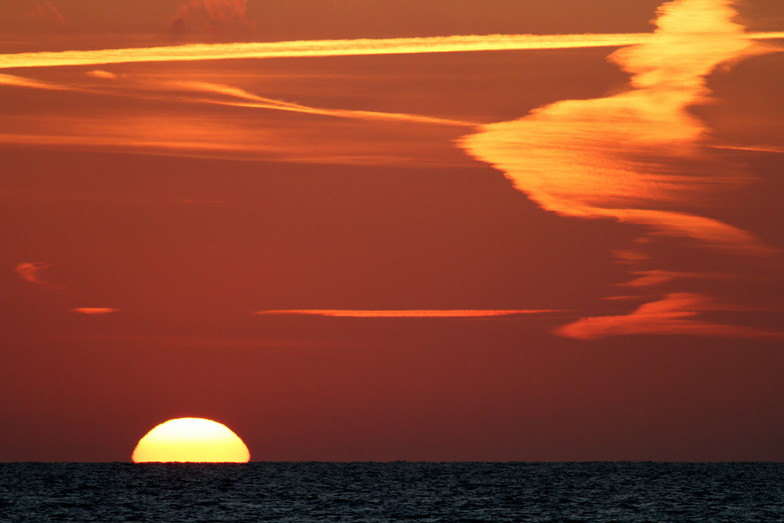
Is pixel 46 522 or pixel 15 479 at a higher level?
pixel 15 479

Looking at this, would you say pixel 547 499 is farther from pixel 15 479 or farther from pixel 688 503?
pixel 15 479

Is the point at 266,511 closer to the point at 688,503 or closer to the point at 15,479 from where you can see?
the point at 688,503

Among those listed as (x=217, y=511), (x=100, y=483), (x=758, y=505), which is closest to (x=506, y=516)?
(x=217, y=511)

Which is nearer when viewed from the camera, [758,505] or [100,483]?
[758,505]

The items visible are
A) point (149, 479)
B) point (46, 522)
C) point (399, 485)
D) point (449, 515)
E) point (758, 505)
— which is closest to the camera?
point (46, 522)

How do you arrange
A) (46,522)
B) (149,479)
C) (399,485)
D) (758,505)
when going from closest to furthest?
(46,522) → (758,505) → (399,485) → (149,479)

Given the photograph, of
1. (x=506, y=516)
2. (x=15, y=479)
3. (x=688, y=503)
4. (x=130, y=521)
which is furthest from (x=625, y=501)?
(x=15, y=479)

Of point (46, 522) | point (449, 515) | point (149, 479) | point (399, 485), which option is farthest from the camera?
point (149, 479)

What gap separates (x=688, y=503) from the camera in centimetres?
12119

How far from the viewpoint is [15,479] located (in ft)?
582

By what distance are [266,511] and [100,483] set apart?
218 ft

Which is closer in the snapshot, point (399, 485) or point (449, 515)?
point (449, 515)

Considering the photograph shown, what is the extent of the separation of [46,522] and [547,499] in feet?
172

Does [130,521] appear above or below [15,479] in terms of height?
below
